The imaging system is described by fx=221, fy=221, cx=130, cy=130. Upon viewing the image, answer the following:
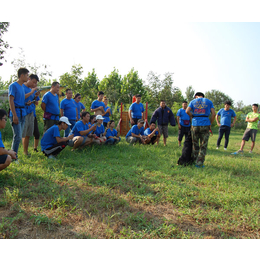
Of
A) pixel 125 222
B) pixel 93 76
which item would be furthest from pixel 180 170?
pixel 93 76

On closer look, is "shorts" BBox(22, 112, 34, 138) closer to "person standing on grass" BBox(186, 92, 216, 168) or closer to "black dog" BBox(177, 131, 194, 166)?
"black dog" BBox(177, 131, 194, 166)

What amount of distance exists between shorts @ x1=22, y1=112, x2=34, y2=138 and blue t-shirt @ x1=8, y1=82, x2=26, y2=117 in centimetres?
44

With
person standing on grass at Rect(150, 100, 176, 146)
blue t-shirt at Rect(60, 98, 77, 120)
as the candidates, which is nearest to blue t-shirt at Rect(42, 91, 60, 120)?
blue t-shirt at Rect(60, 98, 77, 120)

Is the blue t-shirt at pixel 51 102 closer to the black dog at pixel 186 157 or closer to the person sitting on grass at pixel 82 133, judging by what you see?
the person sitting on grass at pixel 82 133

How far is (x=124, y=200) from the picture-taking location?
3.12 m

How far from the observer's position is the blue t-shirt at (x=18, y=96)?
4.52 meters

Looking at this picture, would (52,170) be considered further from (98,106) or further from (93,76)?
(93,76)

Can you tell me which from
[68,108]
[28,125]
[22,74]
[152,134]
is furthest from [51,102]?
[152,134]

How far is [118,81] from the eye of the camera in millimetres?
39438

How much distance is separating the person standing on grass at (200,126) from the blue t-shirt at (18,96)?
12.5ft

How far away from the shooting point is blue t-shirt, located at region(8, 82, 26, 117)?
4520 mm

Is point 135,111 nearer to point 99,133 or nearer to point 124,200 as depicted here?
point 99,133

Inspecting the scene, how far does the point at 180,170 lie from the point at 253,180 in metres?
1.43

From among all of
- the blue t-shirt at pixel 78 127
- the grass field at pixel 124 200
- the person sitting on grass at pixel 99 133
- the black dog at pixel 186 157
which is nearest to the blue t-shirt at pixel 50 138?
the grass field at pixel 124 200
